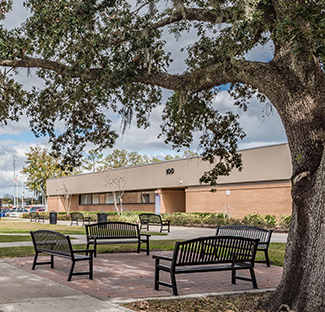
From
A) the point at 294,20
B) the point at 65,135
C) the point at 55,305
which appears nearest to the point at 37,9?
the point at 65,135

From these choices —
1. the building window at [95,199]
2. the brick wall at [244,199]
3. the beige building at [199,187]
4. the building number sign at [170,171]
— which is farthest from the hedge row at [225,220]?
the building window at [95,199]

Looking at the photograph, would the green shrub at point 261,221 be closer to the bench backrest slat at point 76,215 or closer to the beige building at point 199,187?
the beige building at point 199,187

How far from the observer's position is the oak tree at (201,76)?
18.6ft

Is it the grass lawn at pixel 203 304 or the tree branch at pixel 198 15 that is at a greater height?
the tree branch at pixel 198 15

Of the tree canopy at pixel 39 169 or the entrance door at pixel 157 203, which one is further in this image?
the tree canopy at pixel 39 169

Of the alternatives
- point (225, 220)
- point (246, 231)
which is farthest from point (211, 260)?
point (225, 220)

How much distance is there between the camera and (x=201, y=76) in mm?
7363

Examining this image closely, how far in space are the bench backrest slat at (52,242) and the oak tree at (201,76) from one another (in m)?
2.30

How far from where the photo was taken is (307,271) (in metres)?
5.46

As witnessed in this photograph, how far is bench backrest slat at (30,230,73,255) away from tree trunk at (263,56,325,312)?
3822mm

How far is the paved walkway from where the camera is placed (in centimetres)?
555

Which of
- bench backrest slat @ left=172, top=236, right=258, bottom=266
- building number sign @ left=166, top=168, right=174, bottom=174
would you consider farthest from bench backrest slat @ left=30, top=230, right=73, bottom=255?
building number sign @ left=166, top=168, right=174, bottom=174

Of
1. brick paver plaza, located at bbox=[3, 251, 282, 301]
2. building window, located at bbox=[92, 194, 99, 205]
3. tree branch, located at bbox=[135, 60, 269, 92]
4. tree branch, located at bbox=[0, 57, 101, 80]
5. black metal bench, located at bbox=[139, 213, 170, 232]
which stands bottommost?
brick paver plaza, located at bbox=[3, 251, 282, 301]

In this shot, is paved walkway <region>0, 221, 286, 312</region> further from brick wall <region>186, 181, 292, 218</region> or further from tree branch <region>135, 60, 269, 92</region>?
brick wall <region>186, 181, 292, 218</region>
